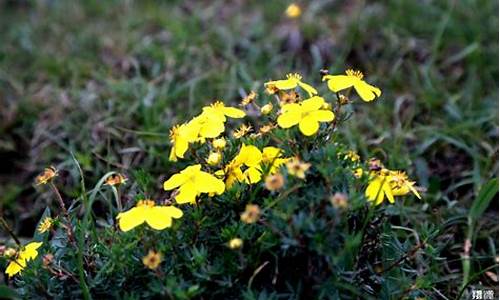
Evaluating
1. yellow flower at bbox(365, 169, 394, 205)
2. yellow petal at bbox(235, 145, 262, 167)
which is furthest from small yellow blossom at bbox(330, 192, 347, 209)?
yellow petal at bbox(235, 145, 262, 167)

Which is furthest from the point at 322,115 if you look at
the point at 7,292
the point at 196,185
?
the point at 7,292

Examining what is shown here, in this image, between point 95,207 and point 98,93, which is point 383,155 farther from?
point 98,93

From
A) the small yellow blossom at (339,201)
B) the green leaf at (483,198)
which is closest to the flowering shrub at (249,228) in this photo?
the small yellow blossom at (339,201)

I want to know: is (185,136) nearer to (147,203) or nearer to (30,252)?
(147,203)

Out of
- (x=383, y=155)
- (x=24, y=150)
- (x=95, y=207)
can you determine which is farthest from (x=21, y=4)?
(x=383, y=155)

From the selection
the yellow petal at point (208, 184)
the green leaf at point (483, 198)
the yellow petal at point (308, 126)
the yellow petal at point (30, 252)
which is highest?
the yellow petal at point (308, 126)

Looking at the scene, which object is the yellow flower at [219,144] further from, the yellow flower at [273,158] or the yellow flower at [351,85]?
the yellow flower at [351,85]
